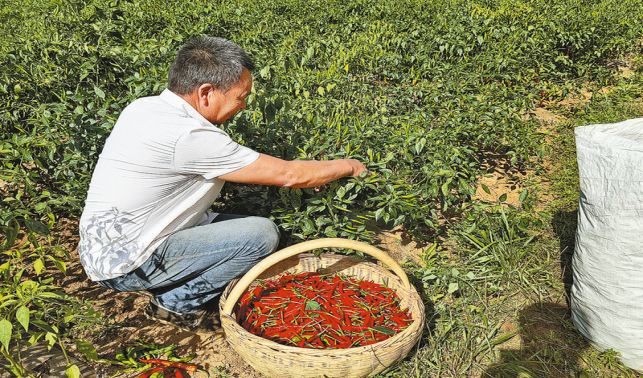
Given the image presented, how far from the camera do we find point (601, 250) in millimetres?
1846

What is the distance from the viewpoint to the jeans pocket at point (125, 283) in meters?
→ 1.99

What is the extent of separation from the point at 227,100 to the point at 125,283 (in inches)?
36.6

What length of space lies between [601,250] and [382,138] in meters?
1.19

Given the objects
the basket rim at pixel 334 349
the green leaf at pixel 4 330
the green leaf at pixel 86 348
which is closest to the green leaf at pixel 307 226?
the basket rim at pixel 334 349

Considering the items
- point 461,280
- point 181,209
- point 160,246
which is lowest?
point 461,280

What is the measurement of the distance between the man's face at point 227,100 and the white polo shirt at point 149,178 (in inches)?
3.1

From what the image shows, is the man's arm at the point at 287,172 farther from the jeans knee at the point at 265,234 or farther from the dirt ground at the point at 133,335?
the dirt ground at the point at 133,335

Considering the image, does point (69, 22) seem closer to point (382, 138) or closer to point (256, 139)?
point (256, 139)

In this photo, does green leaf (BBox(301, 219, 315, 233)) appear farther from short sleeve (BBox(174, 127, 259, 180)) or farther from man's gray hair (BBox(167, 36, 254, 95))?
man's gray hair (BBox(167, 36, 254, 95))

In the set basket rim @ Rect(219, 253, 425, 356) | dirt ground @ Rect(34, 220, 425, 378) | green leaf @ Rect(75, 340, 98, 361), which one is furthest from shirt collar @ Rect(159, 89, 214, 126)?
dirt ground @ Rect(34, 220, 425, 378)

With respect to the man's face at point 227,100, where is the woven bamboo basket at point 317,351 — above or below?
below

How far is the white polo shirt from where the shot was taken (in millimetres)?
1735

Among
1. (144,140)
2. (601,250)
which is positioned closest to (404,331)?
(601,250)

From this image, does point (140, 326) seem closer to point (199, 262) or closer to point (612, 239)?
point (199, 262)
